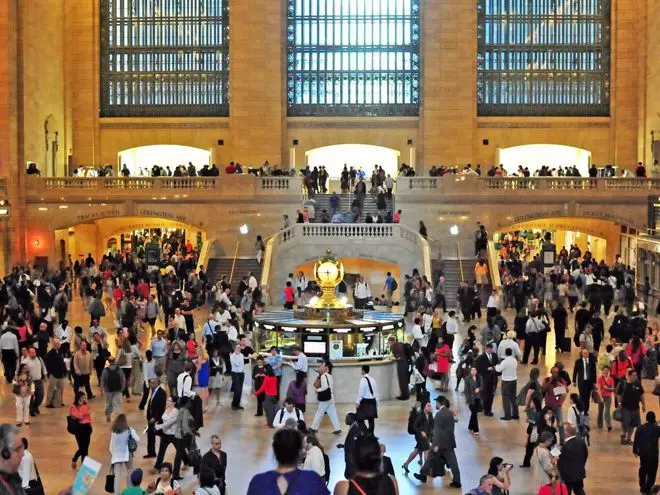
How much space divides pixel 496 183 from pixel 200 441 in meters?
26.5

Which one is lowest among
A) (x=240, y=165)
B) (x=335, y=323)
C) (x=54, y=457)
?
(x=54, y=457)

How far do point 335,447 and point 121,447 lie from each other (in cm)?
408

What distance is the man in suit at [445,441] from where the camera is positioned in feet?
51.8

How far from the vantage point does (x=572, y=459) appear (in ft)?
46.7

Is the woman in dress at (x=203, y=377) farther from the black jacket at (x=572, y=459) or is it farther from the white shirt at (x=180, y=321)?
the black jacket at (x=572, y=459)

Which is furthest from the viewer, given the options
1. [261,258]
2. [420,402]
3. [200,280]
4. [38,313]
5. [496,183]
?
[496,183]

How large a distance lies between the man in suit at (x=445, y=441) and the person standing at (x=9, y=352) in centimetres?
954

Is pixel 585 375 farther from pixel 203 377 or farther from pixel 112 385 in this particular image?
pixel 112 385

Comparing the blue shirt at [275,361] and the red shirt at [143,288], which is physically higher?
the red shirt at [143,288]

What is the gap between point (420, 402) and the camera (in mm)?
16484

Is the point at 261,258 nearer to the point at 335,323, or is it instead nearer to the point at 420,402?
the point at 335,323

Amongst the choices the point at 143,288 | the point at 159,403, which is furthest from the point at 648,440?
the point at 143,288

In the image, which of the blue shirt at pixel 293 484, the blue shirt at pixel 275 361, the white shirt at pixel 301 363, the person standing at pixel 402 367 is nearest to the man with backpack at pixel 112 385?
the blue shirt at pixel 275 361

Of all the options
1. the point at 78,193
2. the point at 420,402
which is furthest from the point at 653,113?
the point at 420,402
